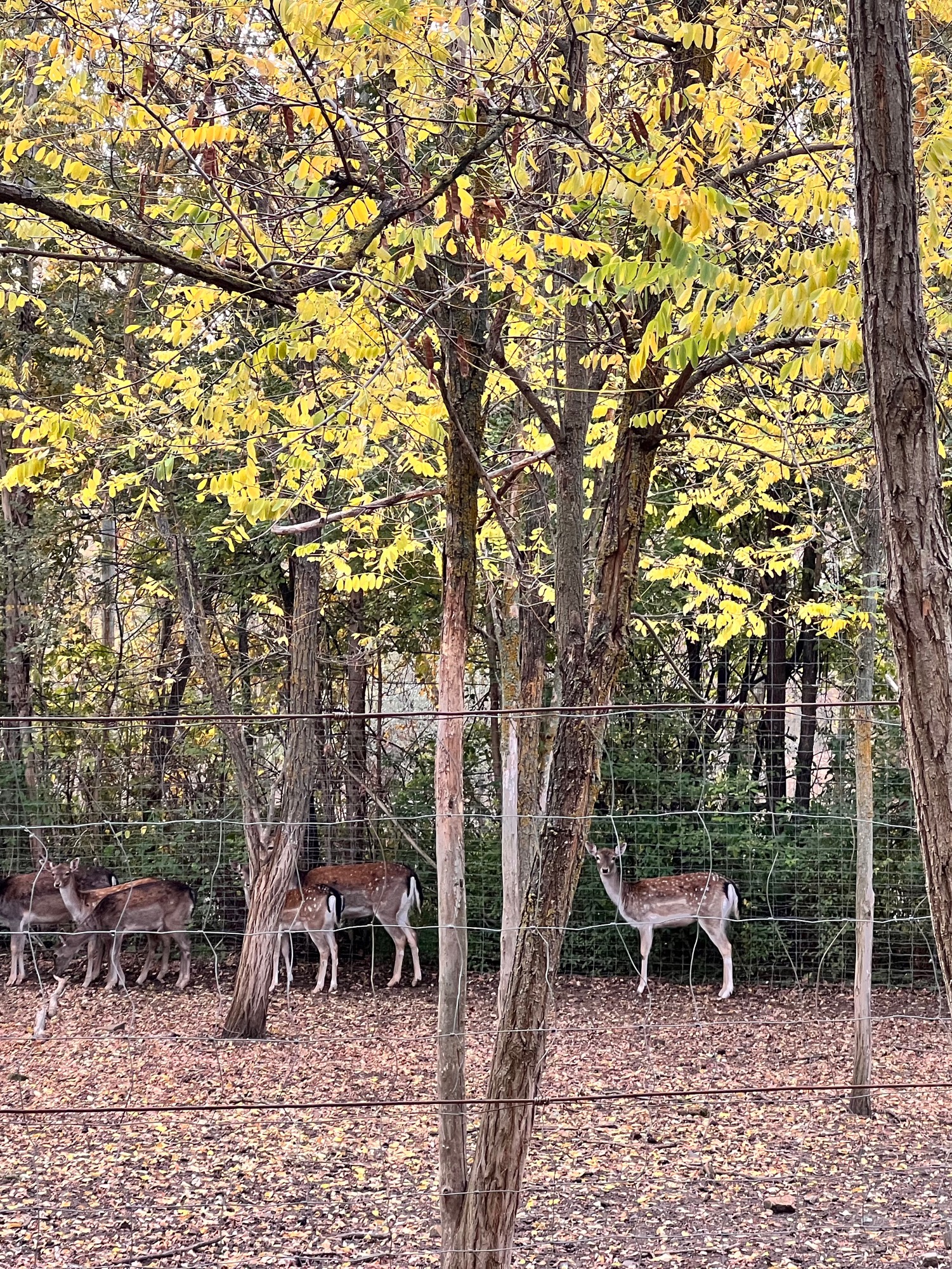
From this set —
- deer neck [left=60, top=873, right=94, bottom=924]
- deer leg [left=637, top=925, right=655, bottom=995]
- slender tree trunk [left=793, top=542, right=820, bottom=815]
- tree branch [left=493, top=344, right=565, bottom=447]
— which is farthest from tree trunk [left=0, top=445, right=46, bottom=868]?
tree branch [left=493, top=344, right=565, bottom=447]

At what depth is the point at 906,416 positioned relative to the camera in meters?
2.59

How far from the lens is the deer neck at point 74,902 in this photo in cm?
979

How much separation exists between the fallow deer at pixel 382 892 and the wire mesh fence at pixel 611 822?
→ 250 mm

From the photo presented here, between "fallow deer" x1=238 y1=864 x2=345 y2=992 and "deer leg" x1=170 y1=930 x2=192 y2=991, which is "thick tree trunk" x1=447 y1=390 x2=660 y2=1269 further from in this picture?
"deer leg" x1=170 y1=930 x2=192 y2=991

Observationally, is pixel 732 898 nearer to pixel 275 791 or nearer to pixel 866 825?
pixel 866 825

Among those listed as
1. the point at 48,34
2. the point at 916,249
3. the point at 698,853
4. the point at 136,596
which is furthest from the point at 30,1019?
the point at 916,249

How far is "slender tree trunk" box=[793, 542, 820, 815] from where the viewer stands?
34.3ft

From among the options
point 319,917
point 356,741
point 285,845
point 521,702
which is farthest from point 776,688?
point 521,702

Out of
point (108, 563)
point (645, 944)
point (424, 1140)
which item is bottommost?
point (424, 1140)

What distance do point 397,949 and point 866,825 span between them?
5.07 m

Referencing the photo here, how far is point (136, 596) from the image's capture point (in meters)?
12.2

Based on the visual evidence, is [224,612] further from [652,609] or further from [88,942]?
[652,609]

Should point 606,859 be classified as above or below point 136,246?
below

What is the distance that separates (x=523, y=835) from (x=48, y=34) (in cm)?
570
